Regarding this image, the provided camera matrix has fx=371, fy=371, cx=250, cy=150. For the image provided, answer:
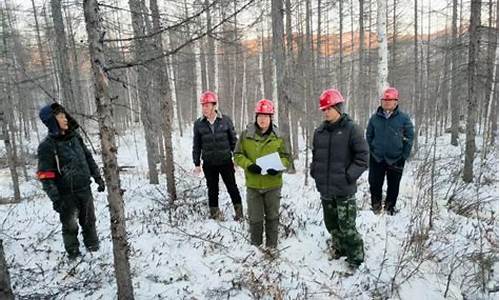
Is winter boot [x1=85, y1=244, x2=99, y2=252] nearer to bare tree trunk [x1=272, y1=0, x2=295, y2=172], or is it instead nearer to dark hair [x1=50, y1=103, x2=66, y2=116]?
dark hair [x1=50, y1=103, x2=66, y2=116]

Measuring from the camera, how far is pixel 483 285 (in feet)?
12.7

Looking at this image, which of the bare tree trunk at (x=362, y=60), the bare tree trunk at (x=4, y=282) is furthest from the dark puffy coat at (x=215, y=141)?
the bare tree trunk at (x=362, y=60)

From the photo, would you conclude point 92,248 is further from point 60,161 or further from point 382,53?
point 382,53

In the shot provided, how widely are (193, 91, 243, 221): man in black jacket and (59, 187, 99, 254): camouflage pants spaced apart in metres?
1.62

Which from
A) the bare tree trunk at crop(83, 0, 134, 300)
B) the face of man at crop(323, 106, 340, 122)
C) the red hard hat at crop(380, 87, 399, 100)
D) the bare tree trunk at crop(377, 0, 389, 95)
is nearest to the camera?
the bare tree trunk at crop(83, 0, 134, 300)

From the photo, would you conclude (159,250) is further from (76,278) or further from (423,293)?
(423,293)

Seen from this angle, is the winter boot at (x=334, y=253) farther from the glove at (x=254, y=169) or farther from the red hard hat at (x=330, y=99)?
the red hard hat at (x=330, y=99)

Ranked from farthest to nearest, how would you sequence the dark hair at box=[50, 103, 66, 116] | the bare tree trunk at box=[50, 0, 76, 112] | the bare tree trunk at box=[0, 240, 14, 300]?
the bare tree trunk at box=[50, 0, 76, 112] < the dark hair at box=[50, 103, 66, 116] < the bare tree trunk at box=[0, 240, 14, 300]

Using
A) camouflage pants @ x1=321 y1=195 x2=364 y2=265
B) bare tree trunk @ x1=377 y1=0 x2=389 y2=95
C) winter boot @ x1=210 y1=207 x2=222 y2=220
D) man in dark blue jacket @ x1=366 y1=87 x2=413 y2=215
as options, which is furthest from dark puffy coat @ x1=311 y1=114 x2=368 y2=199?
bare tree trunk @ x1=377 y1=0 x2=389 y2=95

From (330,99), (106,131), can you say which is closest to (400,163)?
(330,99)

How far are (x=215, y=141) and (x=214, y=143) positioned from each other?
1.4 inches

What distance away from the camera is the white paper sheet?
4555 mm

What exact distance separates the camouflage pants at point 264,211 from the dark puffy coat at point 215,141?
1140 mm

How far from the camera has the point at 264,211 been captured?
4.89 meters
